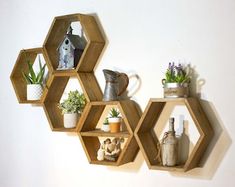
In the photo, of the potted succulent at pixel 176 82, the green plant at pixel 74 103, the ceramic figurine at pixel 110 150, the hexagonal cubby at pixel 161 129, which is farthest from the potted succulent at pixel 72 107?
the potted succulent at pixel 176 82

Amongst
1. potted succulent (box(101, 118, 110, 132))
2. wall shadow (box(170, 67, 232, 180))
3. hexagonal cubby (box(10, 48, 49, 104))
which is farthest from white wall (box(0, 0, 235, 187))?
potted succulent (box(101, 118, 110, 132))

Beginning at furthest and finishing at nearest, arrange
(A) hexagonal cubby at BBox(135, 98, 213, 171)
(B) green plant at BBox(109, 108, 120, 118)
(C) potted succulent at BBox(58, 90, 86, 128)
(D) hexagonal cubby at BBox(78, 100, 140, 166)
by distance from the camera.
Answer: (C) potted succulent at BBox(58, 90, 86, 128) < (B) green plant at BBox(109, 108, 120, 118) < (D) hexagonal cubby at BBox(78, 100, 140, 166) < (A) hexagonal cubby at BBox(135, 98, 213, 171)

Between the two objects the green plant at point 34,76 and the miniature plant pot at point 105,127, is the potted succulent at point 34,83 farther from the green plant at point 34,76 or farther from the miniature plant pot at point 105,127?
the miniature plant pot at point 105,127

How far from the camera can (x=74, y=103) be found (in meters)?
2.31

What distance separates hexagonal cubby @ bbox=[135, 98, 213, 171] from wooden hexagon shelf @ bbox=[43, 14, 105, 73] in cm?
49

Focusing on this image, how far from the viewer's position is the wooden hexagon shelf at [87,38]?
7.25 feet

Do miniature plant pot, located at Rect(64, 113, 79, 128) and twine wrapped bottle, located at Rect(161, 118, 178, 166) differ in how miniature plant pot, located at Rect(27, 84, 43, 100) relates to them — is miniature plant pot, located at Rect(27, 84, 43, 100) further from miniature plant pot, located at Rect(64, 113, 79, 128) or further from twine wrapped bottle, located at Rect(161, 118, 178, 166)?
twine wrapped bottle, located at Rect(161, 118, 178, 166)

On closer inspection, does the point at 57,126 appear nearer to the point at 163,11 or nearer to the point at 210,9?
the point at 163,11

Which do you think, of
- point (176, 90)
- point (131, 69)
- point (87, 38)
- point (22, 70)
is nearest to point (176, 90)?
point (176, 90)

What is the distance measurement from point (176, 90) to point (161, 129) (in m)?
0.28

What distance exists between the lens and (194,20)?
1.98 meters

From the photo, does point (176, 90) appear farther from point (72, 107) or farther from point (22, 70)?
point (22, 70)

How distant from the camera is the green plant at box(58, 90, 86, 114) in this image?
2311mm

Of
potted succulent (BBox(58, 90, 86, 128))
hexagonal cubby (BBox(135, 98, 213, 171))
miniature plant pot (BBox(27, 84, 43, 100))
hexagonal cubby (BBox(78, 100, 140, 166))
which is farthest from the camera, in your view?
miniature plant pot (BBox(27, 84, 43, 100))
